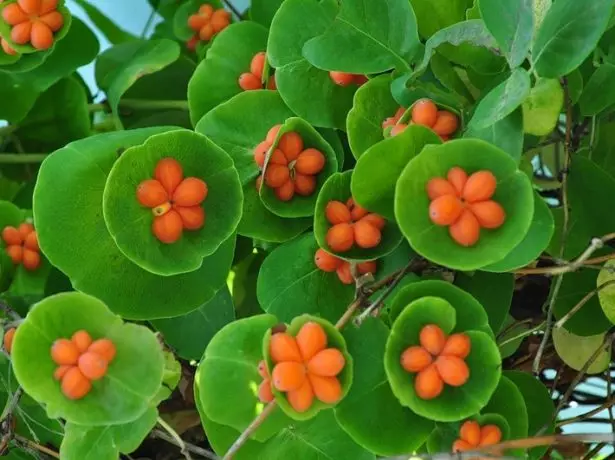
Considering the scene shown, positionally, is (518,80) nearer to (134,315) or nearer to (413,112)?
(413,112)

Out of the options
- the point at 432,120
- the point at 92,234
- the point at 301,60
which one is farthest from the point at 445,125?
the point at 92,234

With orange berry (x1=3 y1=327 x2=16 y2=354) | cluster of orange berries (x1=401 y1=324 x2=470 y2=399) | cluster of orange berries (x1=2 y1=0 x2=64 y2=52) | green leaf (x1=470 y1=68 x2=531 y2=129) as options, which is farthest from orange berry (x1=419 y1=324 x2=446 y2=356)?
cluster of orange berries (x1=2 y1=0 x2=64 y2=52)

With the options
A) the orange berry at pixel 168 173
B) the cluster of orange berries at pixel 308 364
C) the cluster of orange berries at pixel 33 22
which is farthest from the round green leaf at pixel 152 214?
the cluster of orange berries at pixel 33 22

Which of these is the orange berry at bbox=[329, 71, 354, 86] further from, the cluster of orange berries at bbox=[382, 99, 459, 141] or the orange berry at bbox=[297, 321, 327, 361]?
the orange berry at bbox=[297, 321, 327, 361]

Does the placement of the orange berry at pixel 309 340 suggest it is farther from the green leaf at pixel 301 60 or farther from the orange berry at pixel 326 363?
the green leaf at pixel 301 60

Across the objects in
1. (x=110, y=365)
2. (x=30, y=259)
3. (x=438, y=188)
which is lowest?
(x=30, y=259)

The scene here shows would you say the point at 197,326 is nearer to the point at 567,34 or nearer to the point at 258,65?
the point at 258,65

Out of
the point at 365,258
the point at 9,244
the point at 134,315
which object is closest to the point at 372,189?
the point at 365,258
